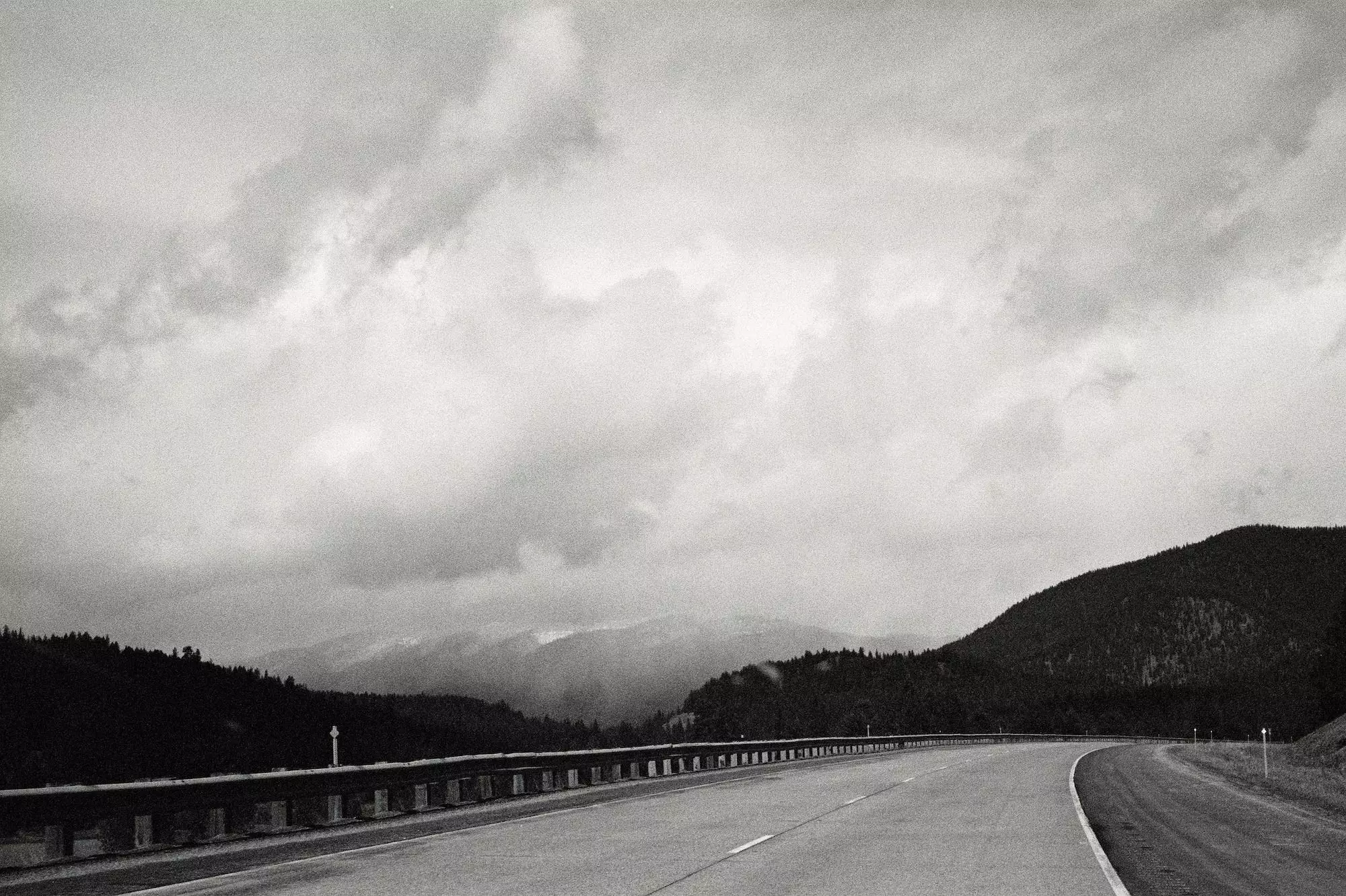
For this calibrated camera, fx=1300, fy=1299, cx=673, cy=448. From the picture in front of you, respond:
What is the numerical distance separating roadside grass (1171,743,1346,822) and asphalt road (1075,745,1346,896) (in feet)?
2.34

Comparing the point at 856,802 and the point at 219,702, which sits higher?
the point at 219,702

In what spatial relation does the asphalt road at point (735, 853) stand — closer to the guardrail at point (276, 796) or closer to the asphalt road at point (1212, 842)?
the asphalt road at point (1212, 842)

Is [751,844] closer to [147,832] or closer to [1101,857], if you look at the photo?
[1101,857]

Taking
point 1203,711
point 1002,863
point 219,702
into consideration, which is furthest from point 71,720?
point 1203,711

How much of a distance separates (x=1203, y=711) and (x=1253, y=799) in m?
190

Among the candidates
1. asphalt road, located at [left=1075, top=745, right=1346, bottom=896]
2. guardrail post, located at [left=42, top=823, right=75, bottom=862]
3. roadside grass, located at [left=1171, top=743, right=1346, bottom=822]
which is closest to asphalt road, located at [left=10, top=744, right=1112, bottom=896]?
asphalt road, located at [left=1075, top=745, right=1346, bottom=896]

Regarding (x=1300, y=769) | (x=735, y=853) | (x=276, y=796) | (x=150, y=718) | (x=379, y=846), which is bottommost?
(x=1300, y=769)

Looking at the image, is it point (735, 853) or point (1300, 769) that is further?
point (1300, 769)

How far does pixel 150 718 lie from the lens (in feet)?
490

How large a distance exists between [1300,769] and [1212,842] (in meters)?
25.2

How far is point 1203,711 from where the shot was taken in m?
198

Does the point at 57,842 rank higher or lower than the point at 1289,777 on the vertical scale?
higher

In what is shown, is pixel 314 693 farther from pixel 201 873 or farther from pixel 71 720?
pixel 201 873

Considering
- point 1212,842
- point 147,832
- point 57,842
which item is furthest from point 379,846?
point 1212,842
